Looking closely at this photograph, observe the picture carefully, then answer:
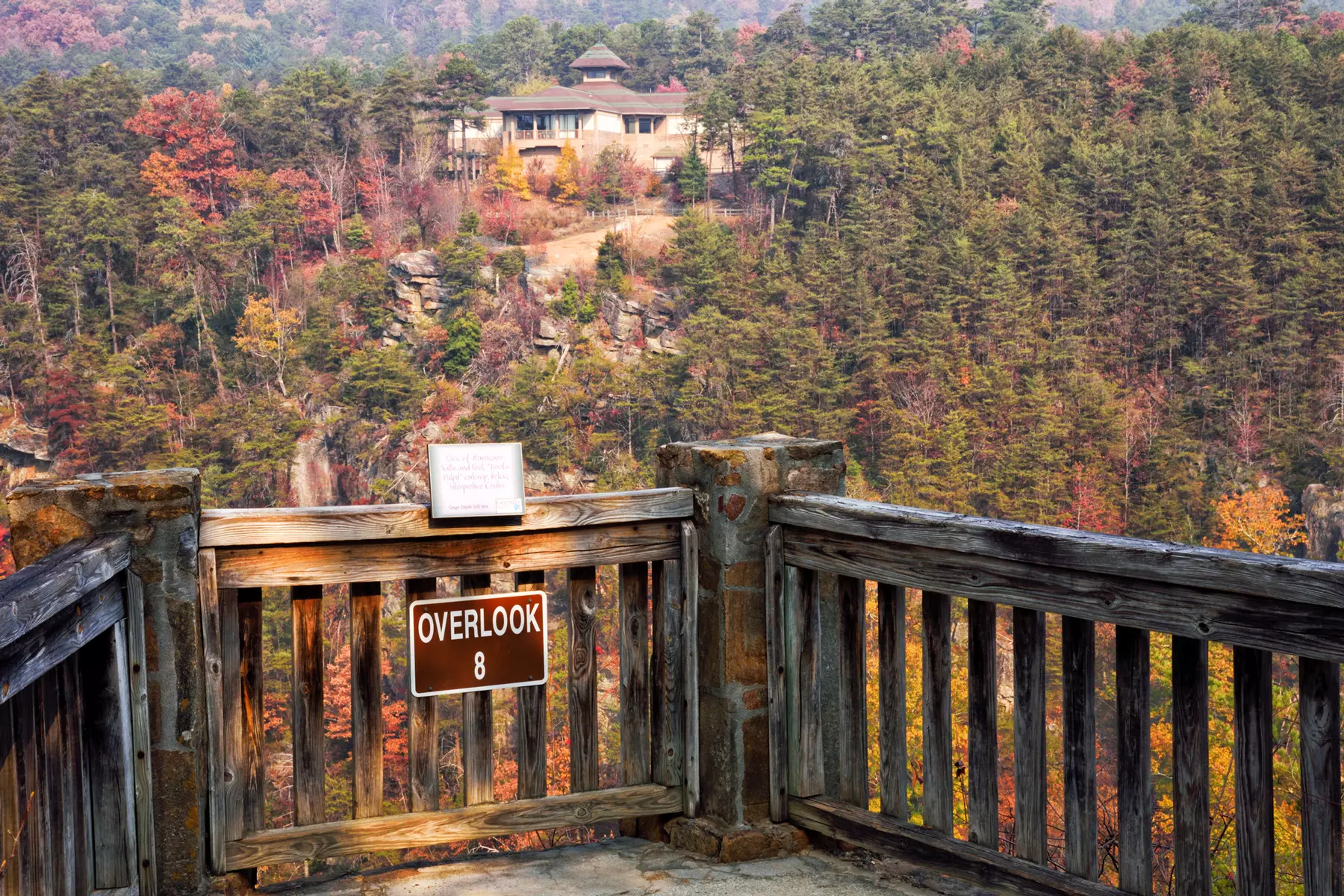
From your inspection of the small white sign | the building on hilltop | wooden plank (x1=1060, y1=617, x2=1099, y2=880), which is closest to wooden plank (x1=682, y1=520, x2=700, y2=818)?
the small white sign

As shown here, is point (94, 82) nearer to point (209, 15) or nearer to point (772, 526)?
point (772, 526)

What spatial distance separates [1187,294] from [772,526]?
45.2m

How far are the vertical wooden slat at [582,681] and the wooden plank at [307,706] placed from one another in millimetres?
586

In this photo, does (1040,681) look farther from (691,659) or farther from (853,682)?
(691,659)

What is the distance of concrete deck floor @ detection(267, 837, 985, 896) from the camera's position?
2680mm

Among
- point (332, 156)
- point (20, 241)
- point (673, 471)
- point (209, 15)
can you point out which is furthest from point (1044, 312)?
point (209, 15)

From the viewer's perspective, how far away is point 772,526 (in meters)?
2.97

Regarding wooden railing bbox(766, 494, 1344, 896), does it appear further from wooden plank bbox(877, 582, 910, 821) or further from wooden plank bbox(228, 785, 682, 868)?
wooden plank bbox(228, 785, 682, 868)

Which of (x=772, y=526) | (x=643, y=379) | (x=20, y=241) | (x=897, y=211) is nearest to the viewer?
(x=772, y=526)

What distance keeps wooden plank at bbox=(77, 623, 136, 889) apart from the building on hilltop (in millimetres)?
59220

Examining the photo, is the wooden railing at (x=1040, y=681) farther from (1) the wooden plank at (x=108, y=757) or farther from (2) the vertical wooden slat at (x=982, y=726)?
(1) the wooden plank at (x=108, y=757)

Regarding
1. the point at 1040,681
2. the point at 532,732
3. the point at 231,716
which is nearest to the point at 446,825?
the point at 532,732

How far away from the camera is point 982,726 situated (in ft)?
8.16

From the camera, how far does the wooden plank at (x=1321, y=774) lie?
1.91 meters
